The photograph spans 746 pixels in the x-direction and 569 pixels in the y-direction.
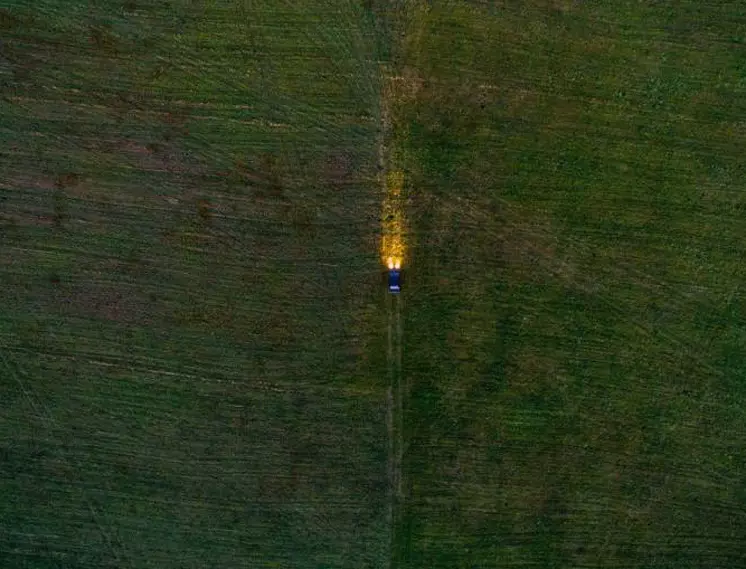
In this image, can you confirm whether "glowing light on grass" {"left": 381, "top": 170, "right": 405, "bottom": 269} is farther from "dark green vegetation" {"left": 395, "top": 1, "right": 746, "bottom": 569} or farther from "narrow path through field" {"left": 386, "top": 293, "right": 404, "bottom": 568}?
"narrow path through field" {"left": 386, "top": 293, "right": 404, "bottom": 568}

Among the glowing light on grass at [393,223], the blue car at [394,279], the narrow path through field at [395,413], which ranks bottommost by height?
the narrow path through field at [395,413]

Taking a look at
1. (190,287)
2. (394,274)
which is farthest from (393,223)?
(190,287)

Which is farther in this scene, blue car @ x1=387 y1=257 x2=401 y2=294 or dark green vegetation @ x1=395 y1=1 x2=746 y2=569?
blue car @ x1=387 y1=257 x2=401 y2=294

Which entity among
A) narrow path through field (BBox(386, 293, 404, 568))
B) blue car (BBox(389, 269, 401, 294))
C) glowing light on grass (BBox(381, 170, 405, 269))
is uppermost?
glowing light on grass (BBox(381, 170, 405, 269))

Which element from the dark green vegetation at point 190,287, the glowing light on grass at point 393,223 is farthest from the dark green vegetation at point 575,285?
the dark green vegetation at point 190,287

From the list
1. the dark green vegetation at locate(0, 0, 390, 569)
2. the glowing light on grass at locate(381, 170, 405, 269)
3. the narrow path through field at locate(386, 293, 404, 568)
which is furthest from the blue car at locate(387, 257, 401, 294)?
the dark green vegetation at locate(0, 0, 390, 569)

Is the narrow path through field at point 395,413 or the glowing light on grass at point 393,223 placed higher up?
the glowing light on grass at point 393,223

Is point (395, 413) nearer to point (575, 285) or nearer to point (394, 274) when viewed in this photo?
point (394, 274)

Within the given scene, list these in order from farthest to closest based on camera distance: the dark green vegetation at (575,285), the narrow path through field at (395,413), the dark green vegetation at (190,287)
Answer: the narrow path through field at (395,413), the dark green vegetation at (190,287), the dark green vegetation at (575,285)

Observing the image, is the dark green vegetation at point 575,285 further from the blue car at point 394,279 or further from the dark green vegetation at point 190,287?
the dark green vegetation at point 190,287
